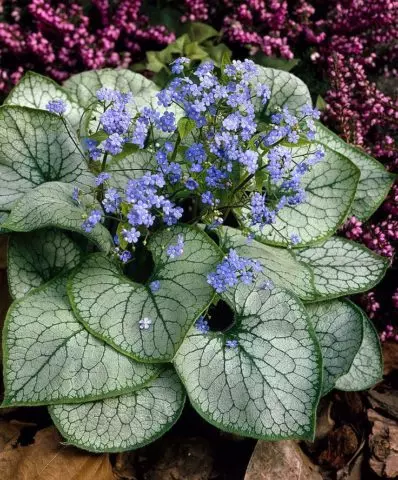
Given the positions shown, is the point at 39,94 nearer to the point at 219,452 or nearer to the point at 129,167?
the point at 129,167

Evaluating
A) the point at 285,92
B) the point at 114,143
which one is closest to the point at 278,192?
the point at 114,143

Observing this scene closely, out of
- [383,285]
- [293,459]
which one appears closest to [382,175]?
[383,285]

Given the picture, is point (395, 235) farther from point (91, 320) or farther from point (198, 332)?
point (91, 320)

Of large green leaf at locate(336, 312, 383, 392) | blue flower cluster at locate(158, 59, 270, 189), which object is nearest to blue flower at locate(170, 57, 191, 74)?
blue flower cluster at locate(158, 59, 270, 189)

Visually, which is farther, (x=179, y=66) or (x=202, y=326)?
(x=202, y=326)

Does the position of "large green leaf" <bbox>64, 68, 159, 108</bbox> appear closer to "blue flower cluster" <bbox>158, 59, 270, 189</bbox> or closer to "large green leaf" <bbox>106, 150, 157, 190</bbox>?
"large green leaf" <bbox>106, 150, 157, 190</bbox>

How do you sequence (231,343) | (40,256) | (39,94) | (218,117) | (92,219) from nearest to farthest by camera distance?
(92,219)
(218,117)
(231,343)
(40,256)
(39,94)
